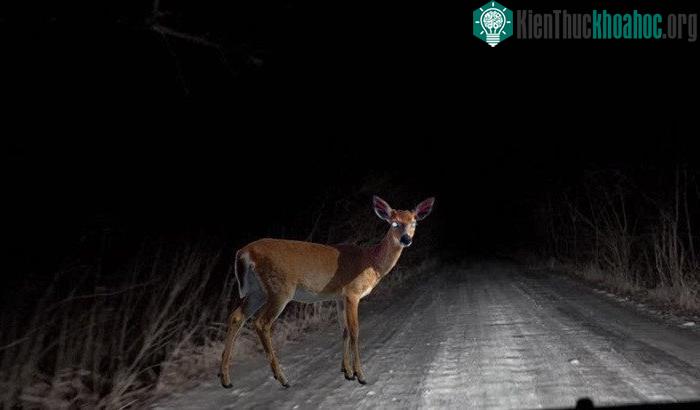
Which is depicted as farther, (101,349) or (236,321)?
(101,349)

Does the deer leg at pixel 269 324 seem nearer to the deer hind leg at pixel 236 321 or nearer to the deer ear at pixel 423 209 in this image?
the deer hind leg at pixel 236 321

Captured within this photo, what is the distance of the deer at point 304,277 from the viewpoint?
5.19 meters

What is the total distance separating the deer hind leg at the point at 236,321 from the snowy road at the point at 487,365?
19 cm

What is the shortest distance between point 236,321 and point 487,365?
2830 millimetres

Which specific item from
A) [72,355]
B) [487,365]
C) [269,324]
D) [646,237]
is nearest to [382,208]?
[269,324]

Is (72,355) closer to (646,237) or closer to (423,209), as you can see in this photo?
(423,209)

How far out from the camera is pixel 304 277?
5.38 meters

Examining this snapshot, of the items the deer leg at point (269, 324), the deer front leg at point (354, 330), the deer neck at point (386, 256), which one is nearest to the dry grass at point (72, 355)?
the deer leg at point (269, 324)

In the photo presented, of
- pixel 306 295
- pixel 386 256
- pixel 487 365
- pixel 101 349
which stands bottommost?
pixel 487 365

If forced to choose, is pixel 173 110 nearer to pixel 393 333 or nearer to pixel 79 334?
pixel 79 334

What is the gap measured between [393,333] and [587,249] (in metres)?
15.1

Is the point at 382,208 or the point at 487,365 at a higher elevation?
the point at 382,208

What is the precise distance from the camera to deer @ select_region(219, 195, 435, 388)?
519 cm

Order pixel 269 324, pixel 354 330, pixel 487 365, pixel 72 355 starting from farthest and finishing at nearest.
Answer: pixel 487 365 < pixel 354 330 < pixel 269 324 < pixel 72 355
